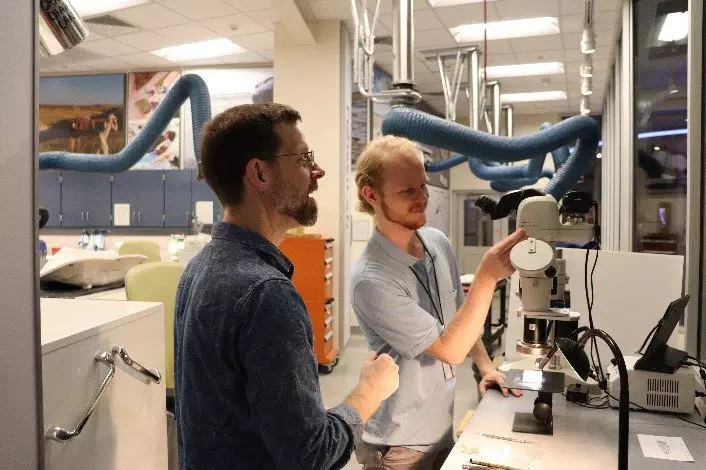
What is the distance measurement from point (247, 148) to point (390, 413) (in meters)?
0.91

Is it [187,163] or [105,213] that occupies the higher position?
[187,163]

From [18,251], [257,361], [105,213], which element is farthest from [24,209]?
[105,213]

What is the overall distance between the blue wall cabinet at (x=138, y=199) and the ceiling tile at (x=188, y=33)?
1.86 metres

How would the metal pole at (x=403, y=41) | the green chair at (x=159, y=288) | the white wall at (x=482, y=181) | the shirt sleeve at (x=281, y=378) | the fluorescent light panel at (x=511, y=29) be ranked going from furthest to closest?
the white wall at (x=482, y=181), the fluorescent light panel at (x=511, y=29), the green chair at (x=159, y=288), the metal pole at (x=403, y=41), the shirt sleeve at (x=281, y=378)

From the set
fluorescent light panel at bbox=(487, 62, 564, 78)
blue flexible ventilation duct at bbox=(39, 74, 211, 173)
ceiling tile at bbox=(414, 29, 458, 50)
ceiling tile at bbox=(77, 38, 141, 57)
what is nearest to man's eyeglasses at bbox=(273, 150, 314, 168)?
blue flexible ventilation duct at bbox=(39, 74, 211, 173)

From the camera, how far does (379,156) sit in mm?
1757

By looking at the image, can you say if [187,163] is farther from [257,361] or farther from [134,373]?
[257,361]

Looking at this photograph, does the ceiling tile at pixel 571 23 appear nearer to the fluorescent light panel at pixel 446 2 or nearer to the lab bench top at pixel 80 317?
the fluorescent light panel at pixel 446 2

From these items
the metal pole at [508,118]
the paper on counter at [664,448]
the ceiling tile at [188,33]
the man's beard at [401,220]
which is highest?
the ceiling tile at [188,33]

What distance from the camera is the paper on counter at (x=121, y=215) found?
287 inches

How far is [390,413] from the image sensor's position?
1.62 m

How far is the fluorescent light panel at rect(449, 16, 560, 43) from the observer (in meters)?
5.55

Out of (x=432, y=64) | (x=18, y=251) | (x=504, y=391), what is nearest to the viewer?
(x=18, y=251)

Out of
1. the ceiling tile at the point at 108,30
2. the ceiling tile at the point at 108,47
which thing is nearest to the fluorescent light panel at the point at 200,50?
the ceiling tile at the point at 108,47
